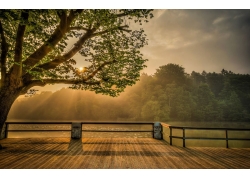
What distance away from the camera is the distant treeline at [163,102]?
174 ft

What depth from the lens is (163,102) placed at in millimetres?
53312

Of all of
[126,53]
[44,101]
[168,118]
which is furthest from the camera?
[44,101]

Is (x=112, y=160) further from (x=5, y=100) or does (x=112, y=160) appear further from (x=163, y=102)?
(x=163, y=102)

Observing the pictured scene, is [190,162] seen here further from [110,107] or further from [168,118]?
[110,107]

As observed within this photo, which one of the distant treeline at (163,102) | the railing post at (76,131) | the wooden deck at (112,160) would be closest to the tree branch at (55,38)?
the wooden deck at (112,160)

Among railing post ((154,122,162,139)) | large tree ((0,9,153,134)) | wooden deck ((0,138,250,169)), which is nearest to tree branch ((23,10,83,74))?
large tree ((0,9,153,134))

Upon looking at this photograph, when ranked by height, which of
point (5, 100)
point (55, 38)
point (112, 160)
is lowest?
point (112, 160)

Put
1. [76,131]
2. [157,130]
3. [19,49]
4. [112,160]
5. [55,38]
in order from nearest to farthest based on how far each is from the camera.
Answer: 1. [112,160]
2. [19,49]
3. [55,38]
4. [76,131]
5. [157,130]

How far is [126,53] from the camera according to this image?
8.00 metres

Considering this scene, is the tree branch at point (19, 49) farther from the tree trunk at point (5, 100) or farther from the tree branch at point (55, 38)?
the tree trunk at point (5, 100)

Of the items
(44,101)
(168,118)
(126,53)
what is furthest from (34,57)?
(44,101)

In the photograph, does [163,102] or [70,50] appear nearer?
[70,50]

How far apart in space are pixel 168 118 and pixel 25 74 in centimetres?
4982

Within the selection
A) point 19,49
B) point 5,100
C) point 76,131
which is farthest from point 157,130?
point 19,49
